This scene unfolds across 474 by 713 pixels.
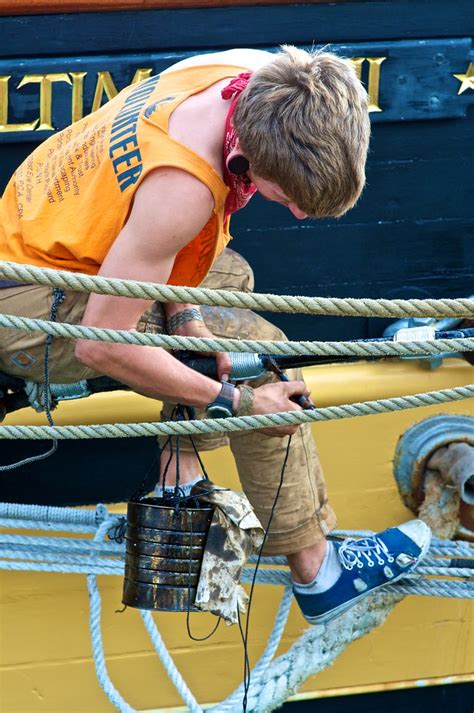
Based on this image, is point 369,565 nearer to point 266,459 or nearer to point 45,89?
point 266,459

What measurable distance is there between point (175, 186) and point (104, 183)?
0.58ft

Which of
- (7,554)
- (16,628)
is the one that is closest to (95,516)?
(7,554)

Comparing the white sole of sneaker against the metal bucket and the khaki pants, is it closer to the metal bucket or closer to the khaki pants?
the khaki pants

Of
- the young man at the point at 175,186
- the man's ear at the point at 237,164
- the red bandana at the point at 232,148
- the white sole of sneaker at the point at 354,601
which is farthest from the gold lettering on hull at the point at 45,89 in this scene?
the white sole of sneaker at the point at 354,601

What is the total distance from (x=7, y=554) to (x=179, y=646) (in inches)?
24.3

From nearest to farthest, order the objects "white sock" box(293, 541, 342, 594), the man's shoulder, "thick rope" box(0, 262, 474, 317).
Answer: "thick rope" box(0, 262, 474, 317) → the man's shoulder → "white sock" box(293, 541, 342, 594)

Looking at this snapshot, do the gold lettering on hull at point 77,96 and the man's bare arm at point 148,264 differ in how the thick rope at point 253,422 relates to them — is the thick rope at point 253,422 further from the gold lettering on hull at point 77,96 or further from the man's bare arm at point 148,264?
the gold lettering on hull at point 77,96

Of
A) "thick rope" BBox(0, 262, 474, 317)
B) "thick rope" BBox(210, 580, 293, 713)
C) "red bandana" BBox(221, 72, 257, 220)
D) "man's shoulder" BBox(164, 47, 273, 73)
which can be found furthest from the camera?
"thick rope" BBox(210, 580, 293, 713)

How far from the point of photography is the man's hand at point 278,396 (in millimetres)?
2363

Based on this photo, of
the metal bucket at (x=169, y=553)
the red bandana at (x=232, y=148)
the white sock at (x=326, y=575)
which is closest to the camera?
the red bandana at (x=232, y=148)

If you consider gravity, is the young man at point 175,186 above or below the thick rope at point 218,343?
above

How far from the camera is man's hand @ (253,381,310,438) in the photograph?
7.75ft

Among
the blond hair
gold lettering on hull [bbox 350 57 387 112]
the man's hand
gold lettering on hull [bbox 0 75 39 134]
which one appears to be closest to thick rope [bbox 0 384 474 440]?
the man's hand

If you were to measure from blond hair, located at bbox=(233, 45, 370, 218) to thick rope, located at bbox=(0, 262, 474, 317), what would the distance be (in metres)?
0.25
